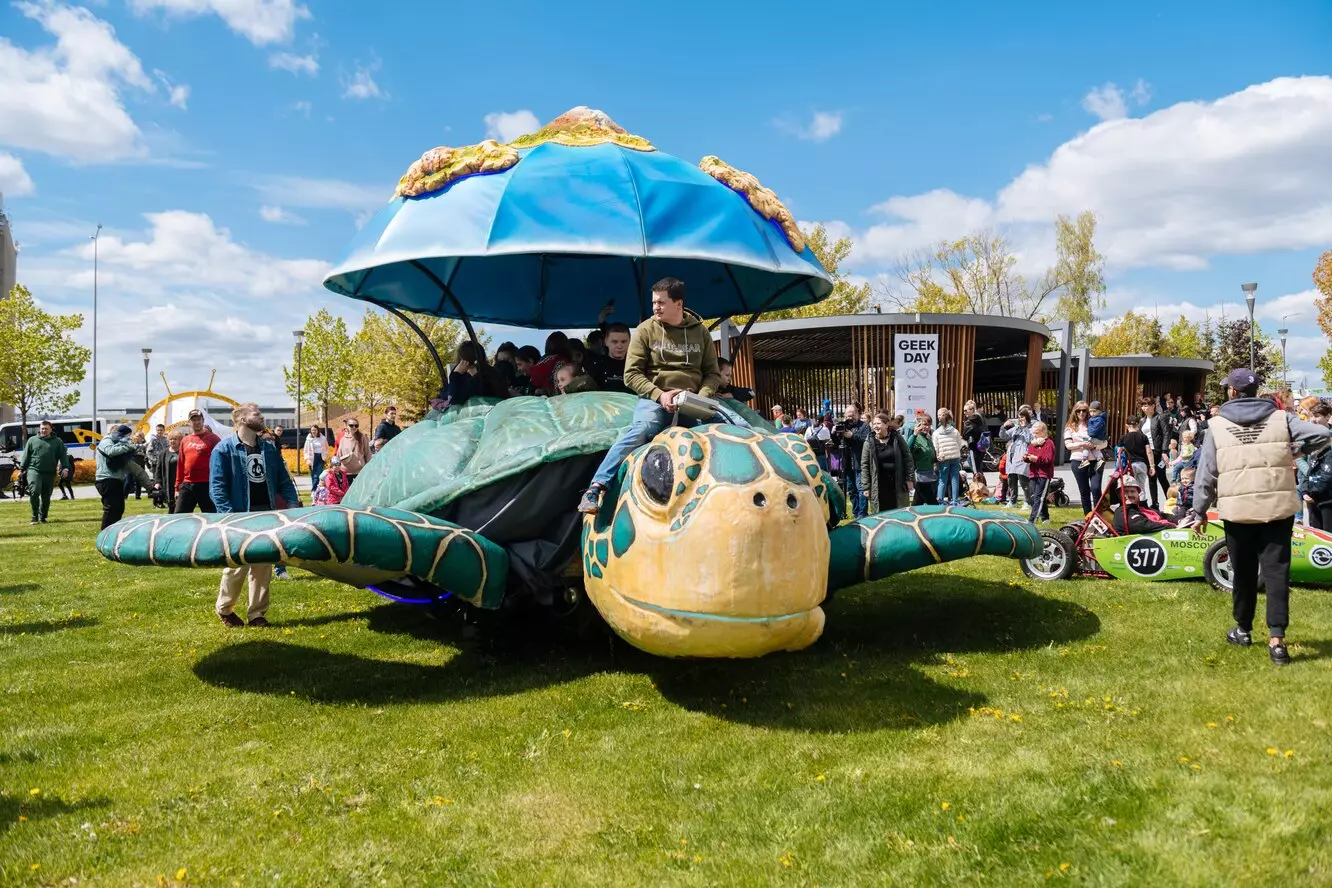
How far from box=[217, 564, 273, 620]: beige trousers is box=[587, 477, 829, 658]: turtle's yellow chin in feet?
14.6

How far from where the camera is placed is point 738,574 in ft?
14.1

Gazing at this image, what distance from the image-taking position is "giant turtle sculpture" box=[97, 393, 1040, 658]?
14.4 feet

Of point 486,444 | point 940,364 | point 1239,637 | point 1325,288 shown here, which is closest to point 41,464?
point 486,444

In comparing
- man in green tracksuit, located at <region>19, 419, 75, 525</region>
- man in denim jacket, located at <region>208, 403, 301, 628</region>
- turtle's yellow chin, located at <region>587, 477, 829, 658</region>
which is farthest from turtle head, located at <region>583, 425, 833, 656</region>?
man in green tracksuit, located at <region>19, 419, 75, 525</region>

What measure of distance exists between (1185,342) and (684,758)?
61112 millimetres

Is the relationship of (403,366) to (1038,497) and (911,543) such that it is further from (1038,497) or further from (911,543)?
(911,543)

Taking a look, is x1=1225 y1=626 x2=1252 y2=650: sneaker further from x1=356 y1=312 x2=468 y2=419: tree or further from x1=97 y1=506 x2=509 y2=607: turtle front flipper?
x1=356 y1=312 x2=468 y2=419: tree

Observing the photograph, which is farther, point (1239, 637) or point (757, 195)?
point (757, 195)

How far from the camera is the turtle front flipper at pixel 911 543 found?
19.3 ft

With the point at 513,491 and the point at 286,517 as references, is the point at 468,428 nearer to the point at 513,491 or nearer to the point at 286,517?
the point at 513,491

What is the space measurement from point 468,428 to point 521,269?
4.45m

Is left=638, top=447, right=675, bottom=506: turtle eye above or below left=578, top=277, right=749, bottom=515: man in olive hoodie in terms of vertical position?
below

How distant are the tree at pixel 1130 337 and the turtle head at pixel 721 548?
177ft

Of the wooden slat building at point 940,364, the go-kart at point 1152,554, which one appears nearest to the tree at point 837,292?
the wooden slat building at point 940,364
